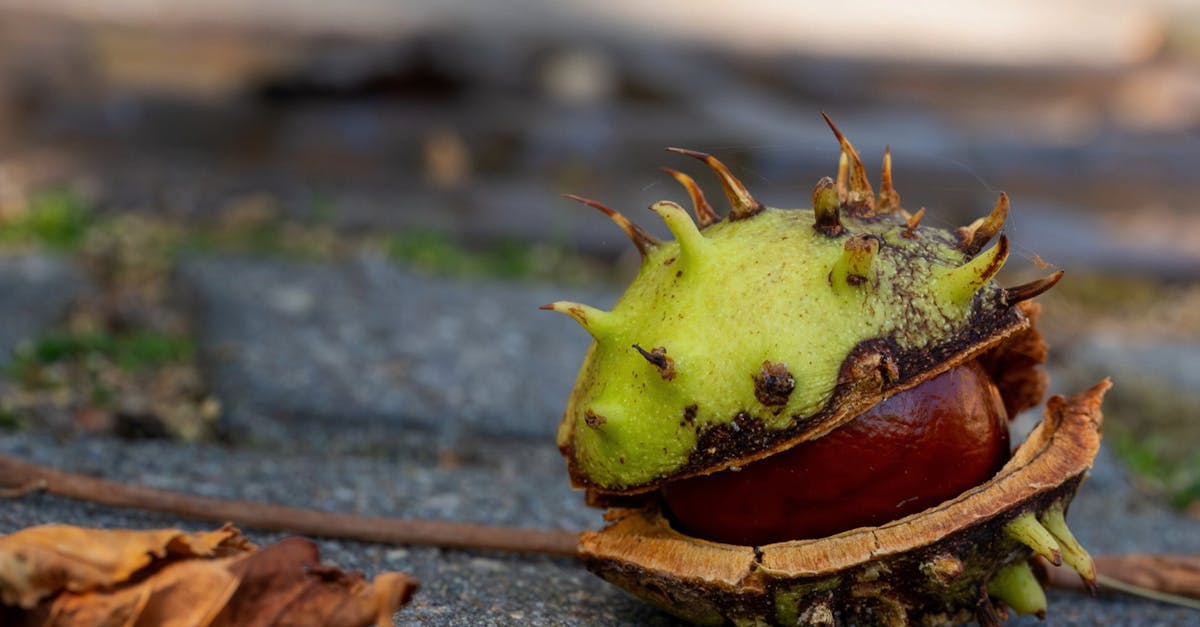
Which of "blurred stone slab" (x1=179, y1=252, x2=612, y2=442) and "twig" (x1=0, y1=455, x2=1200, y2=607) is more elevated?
"blurred stone slab" (x1=179, y1=252, x2=612, y2=442)

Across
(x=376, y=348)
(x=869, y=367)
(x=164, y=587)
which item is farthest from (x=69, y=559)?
(x=376, y=348)

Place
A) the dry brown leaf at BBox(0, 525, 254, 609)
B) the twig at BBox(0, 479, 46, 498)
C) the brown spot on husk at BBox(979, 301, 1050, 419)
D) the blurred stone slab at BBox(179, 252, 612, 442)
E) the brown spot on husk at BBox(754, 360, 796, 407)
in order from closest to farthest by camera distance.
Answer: the dry brown leaf at BBox(0, 525, 254, 609) < the brown spot on husk at BBox(754, 360, 796, 407) < the brown spot on husk at BBox(979, 301, 1050, 419) < the twig at BBox(0, 479, 46, 498) < the blurred stone slab at BBox(179, 252, 612, 442)

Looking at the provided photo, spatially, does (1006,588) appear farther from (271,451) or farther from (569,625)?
(271,451)

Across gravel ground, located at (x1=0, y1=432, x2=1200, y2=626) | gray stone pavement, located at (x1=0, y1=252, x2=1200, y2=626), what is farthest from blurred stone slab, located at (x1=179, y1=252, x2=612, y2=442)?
gravel ground, located at (x1=0, y1=432, x2=1200, y2=626)

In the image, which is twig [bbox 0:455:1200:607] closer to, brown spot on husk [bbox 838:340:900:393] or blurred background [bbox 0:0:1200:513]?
brown spot on husk [bbox 838:340:900:393]

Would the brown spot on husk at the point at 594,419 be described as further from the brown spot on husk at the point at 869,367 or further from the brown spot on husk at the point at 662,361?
the brown spot on husk at the point at 869,367

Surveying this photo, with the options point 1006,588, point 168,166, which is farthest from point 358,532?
point 168,166

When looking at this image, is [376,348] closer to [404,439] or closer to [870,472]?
[404,439]
